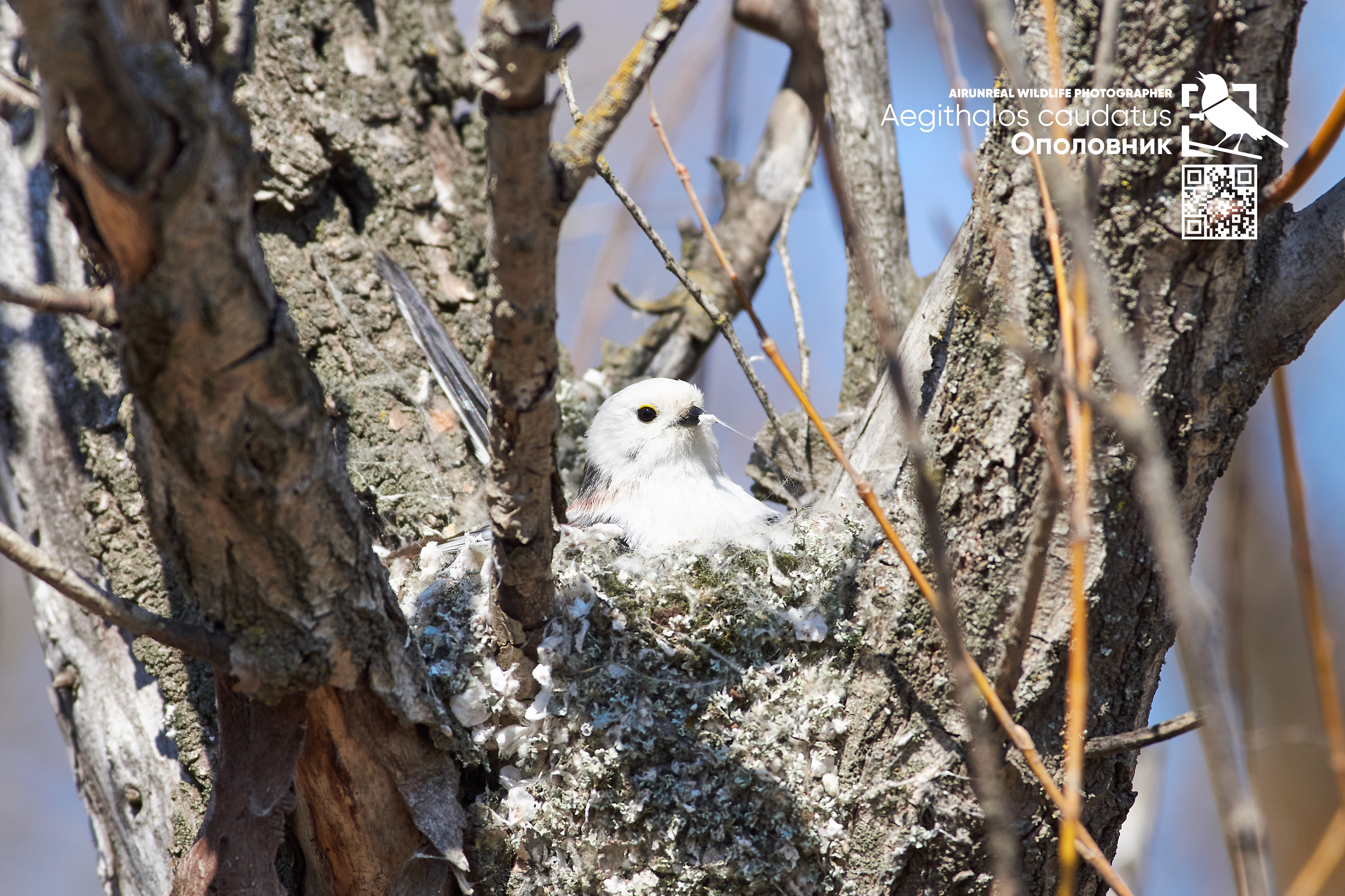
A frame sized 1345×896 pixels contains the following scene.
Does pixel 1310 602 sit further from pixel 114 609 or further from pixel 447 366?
pixel 447 366

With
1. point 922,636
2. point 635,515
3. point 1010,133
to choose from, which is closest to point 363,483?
point 635,515

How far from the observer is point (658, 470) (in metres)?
3.26

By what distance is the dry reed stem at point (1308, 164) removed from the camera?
51.0 inches

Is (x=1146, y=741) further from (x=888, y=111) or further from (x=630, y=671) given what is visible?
(x=888, y=111)

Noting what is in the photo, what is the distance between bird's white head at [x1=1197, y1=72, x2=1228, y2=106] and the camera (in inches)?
58.2

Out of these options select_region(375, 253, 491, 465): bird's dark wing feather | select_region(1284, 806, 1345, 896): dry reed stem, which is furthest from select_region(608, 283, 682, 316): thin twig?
select_region(1284, 806, 1345, 896): dry reed stem

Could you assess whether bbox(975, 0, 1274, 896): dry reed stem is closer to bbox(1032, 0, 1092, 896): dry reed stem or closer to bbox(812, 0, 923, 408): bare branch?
bbox(1032, 0, 1092, 896): dry reed stem

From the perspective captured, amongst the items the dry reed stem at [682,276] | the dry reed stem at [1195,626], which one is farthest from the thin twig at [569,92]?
the dry reed stem at [1195,626]

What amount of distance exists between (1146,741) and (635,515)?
174cm

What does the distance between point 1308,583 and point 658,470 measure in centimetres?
220

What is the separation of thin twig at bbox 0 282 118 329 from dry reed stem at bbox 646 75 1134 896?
3.16ft

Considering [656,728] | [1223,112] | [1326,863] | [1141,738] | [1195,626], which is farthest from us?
[656,728]

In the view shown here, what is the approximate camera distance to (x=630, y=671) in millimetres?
2072

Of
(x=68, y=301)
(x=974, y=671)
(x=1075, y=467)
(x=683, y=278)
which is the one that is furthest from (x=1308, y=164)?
(x=68, y=301)
